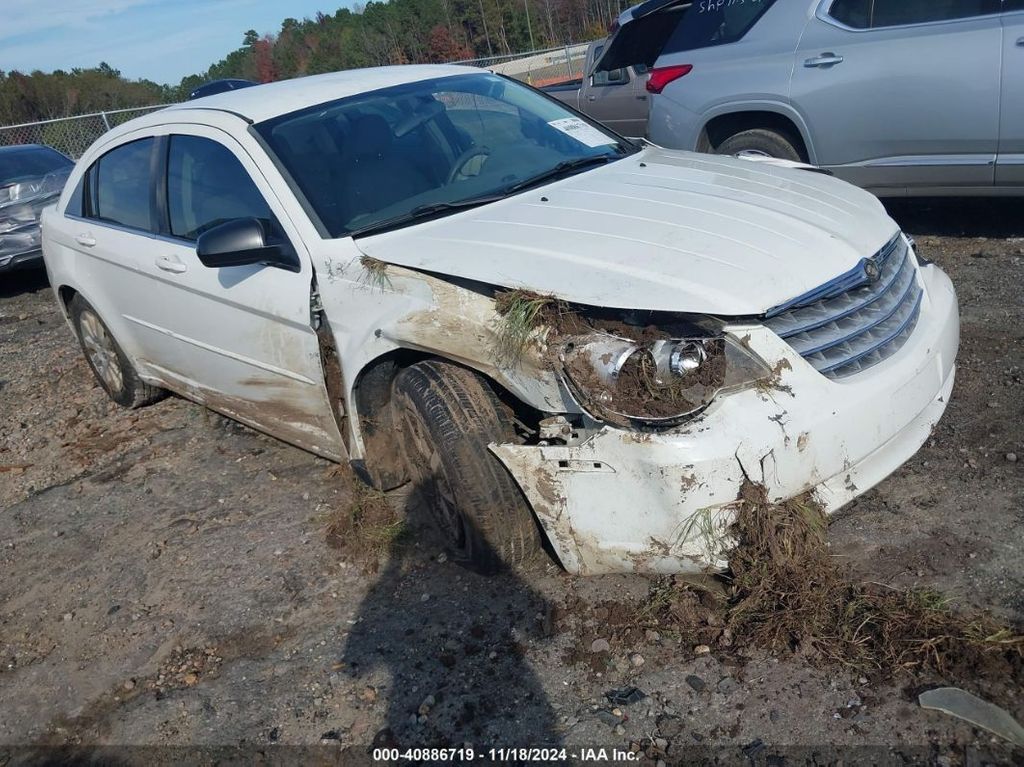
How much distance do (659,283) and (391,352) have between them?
1.03m

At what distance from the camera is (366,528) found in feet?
11.6

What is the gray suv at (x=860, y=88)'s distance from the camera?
5324mm

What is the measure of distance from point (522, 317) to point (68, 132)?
17346 millimetres

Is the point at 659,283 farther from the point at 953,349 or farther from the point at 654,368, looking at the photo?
the point at 953,349

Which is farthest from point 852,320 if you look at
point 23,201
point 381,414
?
point 23,201

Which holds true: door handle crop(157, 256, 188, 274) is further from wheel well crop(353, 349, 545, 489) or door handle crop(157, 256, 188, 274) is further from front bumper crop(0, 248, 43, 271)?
front bumper crop(0, 248, 43, 271)

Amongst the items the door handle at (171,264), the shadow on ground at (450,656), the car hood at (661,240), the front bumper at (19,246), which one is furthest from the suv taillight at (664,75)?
the front bumper at (19,246)

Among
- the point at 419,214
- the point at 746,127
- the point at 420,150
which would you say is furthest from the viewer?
the point at 746,127

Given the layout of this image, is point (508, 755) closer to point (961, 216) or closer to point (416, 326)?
point (416, 326)

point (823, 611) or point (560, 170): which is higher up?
point (560, 170)

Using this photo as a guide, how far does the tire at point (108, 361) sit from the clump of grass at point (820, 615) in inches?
143

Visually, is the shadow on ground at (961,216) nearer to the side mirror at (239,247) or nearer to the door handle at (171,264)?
the side mirror at (239,247)

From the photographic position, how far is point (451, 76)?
432 centimetres

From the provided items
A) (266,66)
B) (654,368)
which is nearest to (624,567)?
(654,368)
